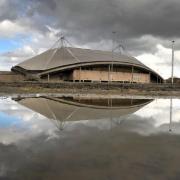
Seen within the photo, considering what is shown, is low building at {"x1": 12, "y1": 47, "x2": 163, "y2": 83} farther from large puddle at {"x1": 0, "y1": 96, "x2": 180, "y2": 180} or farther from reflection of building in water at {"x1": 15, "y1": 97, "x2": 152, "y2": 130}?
large puddle at {"x1": 0, "y1": 96, "x2": 180, "y2": 180}

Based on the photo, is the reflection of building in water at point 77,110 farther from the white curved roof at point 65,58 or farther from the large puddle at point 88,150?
the white curved roof at point 65,58

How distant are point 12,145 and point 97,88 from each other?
4326 cm

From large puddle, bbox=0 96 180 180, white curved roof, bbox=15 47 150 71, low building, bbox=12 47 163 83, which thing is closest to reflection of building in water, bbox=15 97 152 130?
large puddle, bbox=0 96 180 180

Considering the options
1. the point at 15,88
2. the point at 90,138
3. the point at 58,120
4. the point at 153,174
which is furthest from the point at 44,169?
the point at 15,88

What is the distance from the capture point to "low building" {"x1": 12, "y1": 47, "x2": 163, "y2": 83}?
217ft

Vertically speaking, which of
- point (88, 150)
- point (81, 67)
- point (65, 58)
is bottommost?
point (88, 150)

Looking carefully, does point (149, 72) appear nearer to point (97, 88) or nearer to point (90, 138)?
point (97, 88)

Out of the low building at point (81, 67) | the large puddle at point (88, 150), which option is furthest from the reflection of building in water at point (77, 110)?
the low building at point (81, 67)

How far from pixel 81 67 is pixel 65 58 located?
4.07m

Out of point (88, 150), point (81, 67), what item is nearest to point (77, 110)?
point (88, 150)

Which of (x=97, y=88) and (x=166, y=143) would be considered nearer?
(x=166, y=143)

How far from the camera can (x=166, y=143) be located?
1025 cm

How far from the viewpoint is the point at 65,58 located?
6894 centimetres

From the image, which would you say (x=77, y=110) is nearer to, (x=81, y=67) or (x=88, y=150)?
(x=88, y=150)
